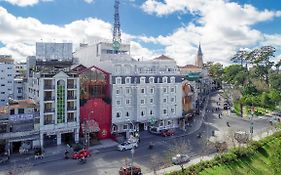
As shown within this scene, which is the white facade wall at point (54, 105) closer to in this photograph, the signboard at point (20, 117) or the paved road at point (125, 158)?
the signboard at point (20, 117)

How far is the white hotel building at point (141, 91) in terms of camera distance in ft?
212

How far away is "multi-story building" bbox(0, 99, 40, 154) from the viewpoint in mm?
51156

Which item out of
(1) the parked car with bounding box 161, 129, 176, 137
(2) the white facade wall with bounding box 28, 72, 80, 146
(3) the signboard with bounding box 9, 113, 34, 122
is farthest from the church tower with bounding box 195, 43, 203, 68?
(3) the signboard with bounding box 9, 113, 34, 122

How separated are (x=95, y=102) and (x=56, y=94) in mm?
8159

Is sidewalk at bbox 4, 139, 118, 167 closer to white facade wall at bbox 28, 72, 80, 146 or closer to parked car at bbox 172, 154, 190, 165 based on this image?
white facade wall at bbox 28, 72, 80, 146

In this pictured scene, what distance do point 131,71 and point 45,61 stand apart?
1735 cm

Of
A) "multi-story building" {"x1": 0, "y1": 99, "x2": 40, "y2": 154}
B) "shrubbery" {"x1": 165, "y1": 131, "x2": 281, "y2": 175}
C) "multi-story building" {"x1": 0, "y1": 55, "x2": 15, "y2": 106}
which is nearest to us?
"shrubbery" {"x1": 165, "y1": 131, "x2": 281, "y2": 175}

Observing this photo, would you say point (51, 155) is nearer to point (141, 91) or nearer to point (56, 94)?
point (56, 94)

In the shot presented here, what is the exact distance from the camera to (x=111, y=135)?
6316 centimetres

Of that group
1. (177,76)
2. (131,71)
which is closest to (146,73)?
(131,71)

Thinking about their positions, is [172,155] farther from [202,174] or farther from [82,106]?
[82,106]

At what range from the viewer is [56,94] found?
5584 centimetres

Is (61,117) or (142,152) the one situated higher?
(61,117)

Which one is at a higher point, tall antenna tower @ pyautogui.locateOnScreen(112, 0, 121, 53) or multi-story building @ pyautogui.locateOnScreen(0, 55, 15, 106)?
tall antenna tower @ pyautogui.locateOnScreen(112, 0, 121, 53)
